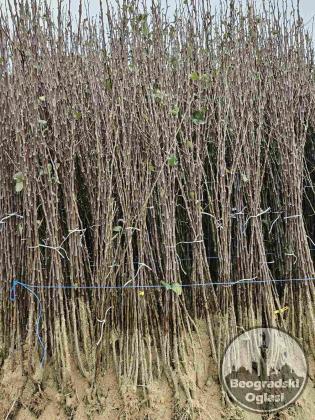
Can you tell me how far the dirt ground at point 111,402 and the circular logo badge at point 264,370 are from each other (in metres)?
0.05

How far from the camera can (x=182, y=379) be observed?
6.79 feet

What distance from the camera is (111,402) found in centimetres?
209

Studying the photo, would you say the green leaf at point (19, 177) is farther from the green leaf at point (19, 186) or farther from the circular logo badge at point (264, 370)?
the circular logo badge at point (264, 370)

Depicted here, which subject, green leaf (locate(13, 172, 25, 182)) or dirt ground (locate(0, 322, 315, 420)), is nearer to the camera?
dirt ground (locate(0, 322, 315, 420))

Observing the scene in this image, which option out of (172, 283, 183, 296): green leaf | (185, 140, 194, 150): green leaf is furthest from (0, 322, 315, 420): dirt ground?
(185, 140, 194, 150): green leaf

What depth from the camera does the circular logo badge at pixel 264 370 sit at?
7.03 feet

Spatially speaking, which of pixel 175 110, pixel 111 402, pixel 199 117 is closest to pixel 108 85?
pixel 175 110

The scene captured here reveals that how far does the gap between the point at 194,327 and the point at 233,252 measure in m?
0.58

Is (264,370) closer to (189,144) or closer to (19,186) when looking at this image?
(189,144)

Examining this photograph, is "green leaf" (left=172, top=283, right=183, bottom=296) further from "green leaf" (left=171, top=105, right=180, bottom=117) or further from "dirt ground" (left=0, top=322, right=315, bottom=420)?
"green leaf" (left=171, top=105, right=180, bottom=117)

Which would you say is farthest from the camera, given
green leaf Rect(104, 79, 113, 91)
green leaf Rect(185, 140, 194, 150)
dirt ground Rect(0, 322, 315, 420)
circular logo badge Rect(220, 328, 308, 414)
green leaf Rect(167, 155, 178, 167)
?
green leaf Rect(104, 79, 113, 91)

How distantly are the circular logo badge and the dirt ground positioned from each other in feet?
0.18

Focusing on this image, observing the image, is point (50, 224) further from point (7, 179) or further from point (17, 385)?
point (17, 385)

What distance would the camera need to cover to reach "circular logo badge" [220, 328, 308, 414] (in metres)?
2.14
